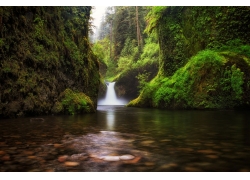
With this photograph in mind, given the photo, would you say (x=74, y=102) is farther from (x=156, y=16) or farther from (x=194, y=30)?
(x=156, y=16)

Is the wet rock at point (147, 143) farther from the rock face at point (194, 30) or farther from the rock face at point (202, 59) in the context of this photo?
the rock face at point (194, 30)

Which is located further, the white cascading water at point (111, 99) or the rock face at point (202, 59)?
the white cascading water at point (111, 99)

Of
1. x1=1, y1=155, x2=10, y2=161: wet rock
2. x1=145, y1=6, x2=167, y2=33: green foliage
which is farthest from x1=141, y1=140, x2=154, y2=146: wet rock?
x1=145, y1=6, x2=167, y2=33: green foliage

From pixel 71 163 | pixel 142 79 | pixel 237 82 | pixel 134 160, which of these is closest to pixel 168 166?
pixel 134 160

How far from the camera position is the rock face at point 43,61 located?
6.80m

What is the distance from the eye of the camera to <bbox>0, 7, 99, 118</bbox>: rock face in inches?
268

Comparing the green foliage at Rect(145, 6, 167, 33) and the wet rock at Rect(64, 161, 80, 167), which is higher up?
the green foliage at Rect(145, 6, 167, 33)

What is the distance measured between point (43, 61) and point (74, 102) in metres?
2.03

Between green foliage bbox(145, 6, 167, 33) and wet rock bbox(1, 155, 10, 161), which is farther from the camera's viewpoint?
green foliage bbox(145, 6, 167, 33)

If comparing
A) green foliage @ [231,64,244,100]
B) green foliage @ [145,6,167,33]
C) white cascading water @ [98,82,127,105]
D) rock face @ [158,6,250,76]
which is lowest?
white cascading water @ [98,82,127,105]

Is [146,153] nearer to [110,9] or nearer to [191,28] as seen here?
[191,28]

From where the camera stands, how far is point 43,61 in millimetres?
8195

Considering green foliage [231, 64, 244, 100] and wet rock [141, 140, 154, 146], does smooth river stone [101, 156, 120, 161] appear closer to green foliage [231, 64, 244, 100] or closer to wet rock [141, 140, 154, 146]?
wet rock [141, 140, 154, 146]

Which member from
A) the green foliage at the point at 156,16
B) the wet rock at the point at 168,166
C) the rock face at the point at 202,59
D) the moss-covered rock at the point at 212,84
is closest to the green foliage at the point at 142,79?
the rock face at the point at 202,59
